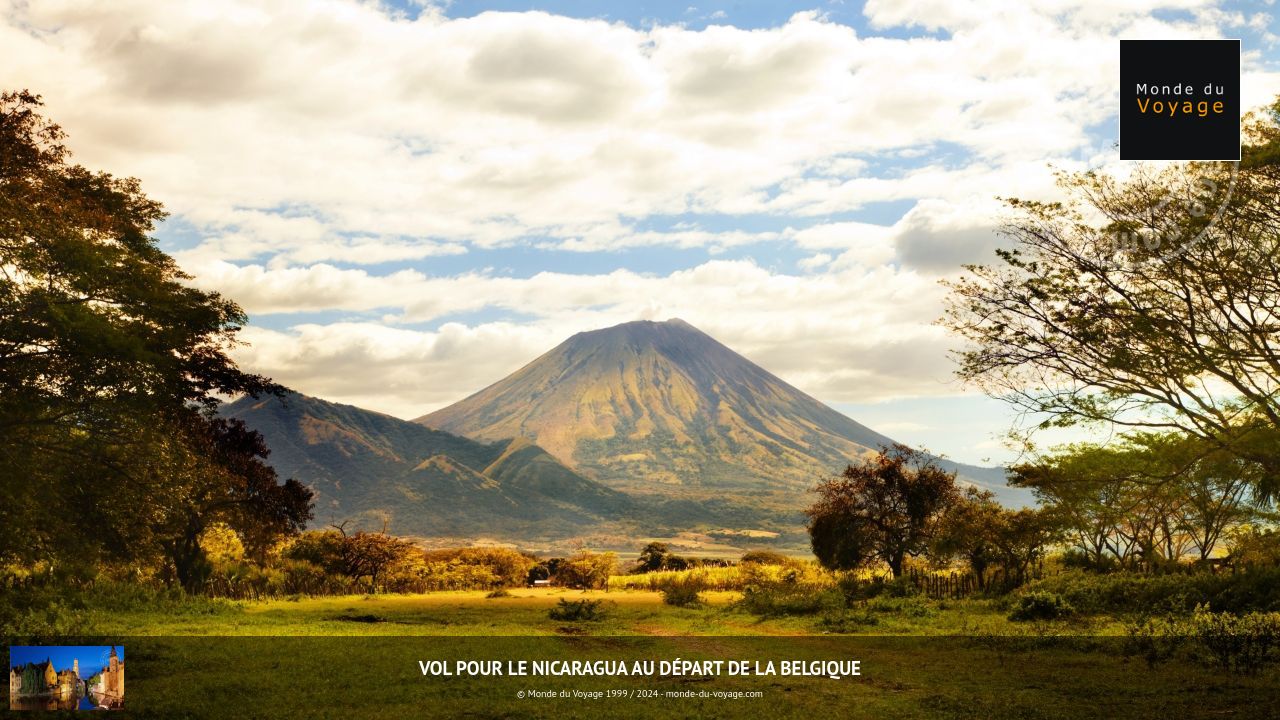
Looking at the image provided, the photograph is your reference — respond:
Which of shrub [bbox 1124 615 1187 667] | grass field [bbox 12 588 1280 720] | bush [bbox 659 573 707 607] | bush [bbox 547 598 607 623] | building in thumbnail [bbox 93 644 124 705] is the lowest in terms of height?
bush [bbox 659 573 707 607]

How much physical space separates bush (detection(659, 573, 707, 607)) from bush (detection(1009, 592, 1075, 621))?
1176cm

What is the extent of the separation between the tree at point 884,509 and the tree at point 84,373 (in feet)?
67.7

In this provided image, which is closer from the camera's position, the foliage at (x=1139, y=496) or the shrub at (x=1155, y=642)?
the shrub at (x=1155, y=642)

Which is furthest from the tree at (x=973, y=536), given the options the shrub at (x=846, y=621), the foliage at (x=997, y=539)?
the shrub at (x=846, y=621)

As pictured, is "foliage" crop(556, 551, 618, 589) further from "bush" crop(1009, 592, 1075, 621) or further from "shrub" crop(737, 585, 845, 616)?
"bush" crop(1009, 592, 1075, 621)

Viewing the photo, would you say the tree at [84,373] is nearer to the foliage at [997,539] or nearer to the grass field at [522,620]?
the grass field at [522,620]

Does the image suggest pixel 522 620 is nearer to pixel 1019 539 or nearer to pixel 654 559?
pixel 1019 539

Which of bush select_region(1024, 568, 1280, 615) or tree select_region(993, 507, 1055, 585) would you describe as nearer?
bush select_region(1024, 568, 1280, 615)

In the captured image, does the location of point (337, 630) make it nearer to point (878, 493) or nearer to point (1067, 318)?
point (1067, 318)

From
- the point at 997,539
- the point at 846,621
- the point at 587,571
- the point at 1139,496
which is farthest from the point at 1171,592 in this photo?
the point at 587,571

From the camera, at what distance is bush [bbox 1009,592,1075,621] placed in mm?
19656

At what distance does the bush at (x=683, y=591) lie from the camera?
29422mm

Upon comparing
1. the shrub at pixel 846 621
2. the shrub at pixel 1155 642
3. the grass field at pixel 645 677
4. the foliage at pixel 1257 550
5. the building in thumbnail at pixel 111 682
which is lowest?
the shrub at pixel 846 621

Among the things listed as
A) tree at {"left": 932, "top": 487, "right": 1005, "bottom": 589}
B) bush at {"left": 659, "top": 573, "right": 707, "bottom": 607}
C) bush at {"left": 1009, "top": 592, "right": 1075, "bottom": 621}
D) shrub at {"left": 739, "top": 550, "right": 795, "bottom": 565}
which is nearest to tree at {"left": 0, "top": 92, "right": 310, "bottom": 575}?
bush at {"left": 659, "top": 573, "right": 707, "bottom": 607}
